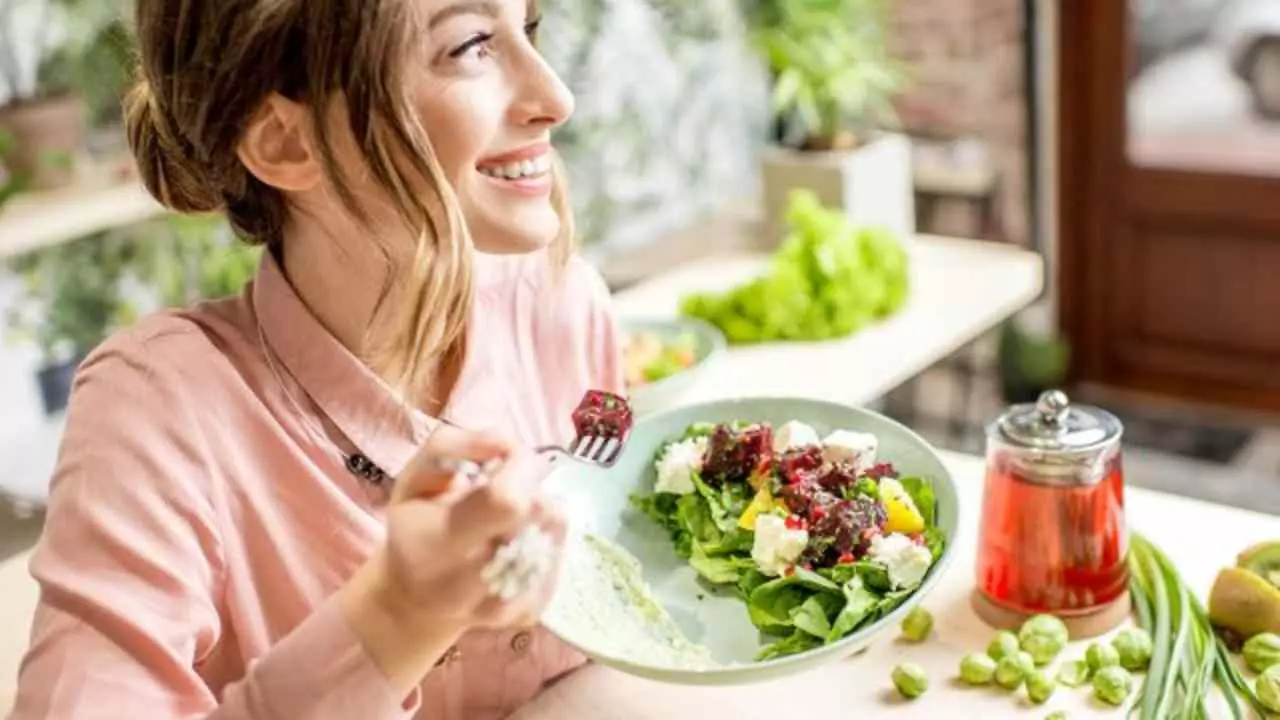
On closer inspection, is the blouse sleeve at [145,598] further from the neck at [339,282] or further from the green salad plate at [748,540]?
the green salad plate at [748,540]

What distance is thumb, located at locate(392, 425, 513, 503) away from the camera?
33.3 inches

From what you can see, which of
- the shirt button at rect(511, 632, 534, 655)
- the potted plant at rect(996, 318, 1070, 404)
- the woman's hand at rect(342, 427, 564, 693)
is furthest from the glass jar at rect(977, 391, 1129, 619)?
the potted plant at rect(996, 318, 1070, 404)

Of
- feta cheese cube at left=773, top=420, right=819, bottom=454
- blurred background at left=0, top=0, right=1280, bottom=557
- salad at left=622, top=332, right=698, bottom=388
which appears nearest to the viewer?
feta cheese cube at left=773, top=420, right=819, bottom=454

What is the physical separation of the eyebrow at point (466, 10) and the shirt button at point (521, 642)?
52 cm

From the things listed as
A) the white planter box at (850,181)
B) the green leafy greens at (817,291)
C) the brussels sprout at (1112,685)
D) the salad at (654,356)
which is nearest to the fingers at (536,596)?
the brussels sprout at (1112,685)

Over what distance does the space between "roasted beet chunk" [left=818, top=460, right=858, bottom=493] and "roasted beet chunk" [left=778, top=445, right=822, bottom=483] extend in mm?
18

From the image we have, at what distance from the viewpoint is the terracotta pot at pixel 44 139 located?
2.30 m

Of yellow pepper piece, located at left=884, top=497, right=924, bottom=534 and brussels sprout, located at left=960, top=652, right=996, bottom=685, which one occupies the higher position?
yellow pepper piece, located at left=884, top=497, right=924, bottom=534

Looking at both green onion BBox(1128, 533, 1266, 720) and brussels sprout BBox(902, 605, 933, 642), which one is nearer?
green onion BBox(1128, 533, 1266, 720)

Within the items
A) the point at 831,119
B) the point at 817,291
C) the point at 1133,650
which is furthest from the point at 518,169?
the point at 831,119

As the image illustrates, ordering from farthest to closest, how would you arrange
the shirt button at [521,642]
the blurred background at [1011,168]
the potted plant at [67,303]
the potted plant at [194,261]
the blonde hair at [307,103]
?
1. the blurred background at [1011,168]
2. the potted plant at [194,261]
3. the potted plant at [67,303]
4. the shirt button at [521,642]
5. the blonde hair at [307,103]

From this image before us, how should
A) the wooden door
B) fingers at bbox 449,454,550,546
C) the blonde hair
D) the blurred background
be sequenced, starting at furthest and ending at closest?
1. the wooden door
2. the blurred background
3. the blonde hair
4. fingers at bbox 449,454,550,546

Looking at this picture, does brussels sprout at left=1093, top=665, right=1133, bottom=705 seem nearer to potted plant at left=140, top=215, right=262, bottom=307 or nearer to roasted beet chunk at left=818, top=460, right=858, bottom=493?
roasted beet chunk at left=818, top=460, right=858, bottom=493

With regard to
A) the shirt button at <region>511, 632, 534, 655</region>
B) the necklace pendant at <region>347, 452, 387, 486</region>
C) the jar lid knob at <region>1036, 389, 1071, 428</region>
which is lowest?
the shirt button at <region>511, 632, 534, 655</region>
